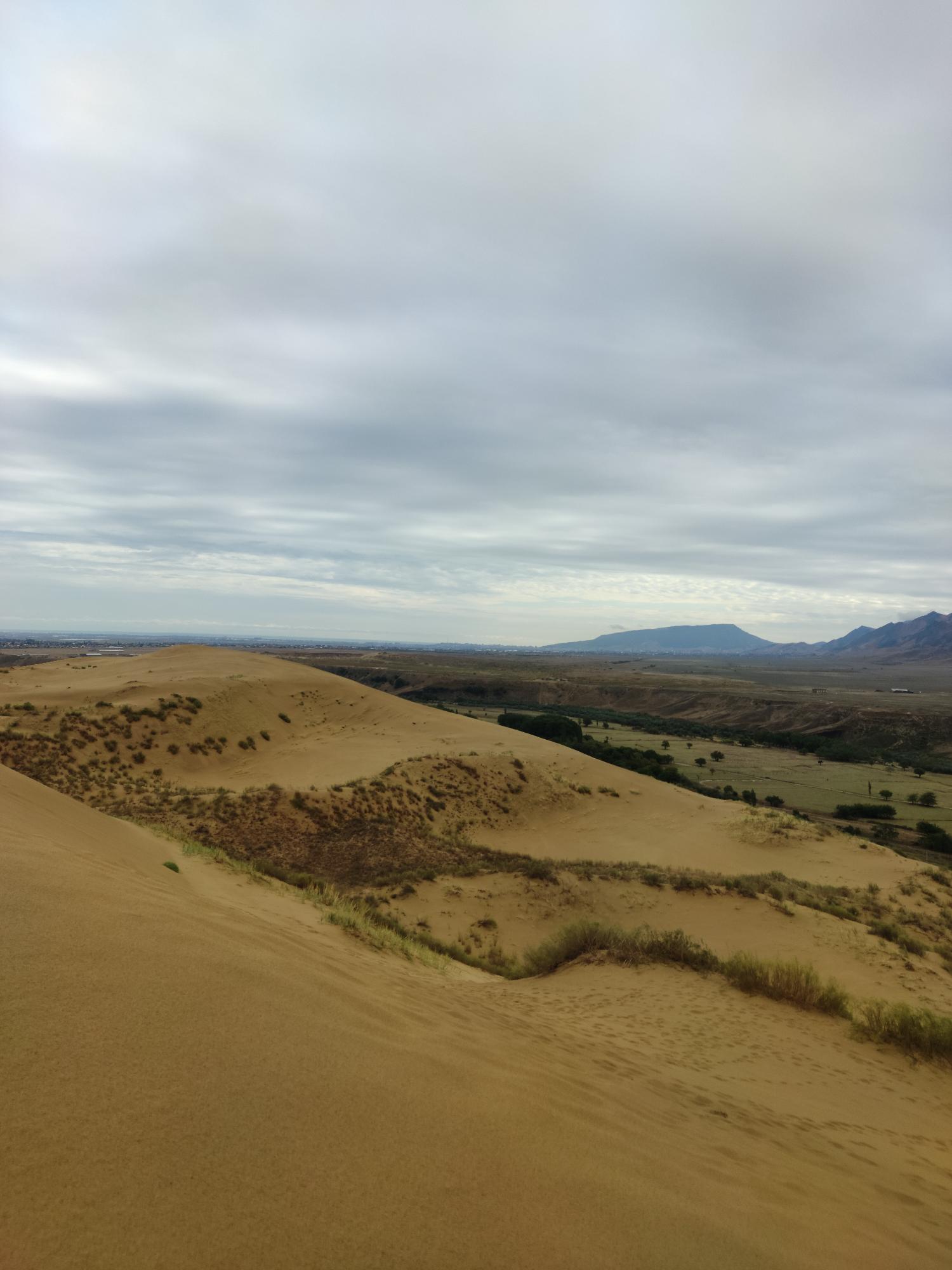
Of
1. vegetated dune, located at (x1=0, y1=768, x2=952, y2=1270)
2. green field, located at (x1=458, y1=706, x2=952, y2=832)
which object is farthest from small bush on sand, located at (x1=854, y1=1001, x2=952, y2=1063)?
green field, located at (x1=458, y1=706, x2=952, y2=832)

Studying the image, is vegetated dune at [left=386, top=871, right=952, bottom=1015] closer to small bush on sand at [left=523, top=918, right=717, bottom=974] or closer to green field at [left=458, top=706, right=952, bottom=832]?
small bush on sand at [left=523, top=918, right=717, bottom=974]

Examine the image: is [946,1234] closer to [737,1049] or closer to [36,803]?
[737,1049]

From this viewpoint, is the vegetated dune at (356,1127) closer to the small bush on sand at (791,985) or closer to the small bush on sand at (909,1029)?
the small bush on sand at (909,1029)

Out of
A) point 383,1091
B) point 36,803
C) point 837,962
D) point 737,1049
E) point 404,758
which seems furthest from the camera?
point 404,758

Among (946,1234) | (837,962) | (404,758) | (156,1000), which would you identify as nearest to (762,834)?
(837,962)

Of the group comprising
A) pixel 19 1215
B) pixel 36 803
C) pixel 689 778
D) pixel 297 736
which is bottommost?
pixel 689 778

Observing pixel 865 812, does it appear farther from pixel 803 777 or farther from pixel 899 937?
pixel 899 937
